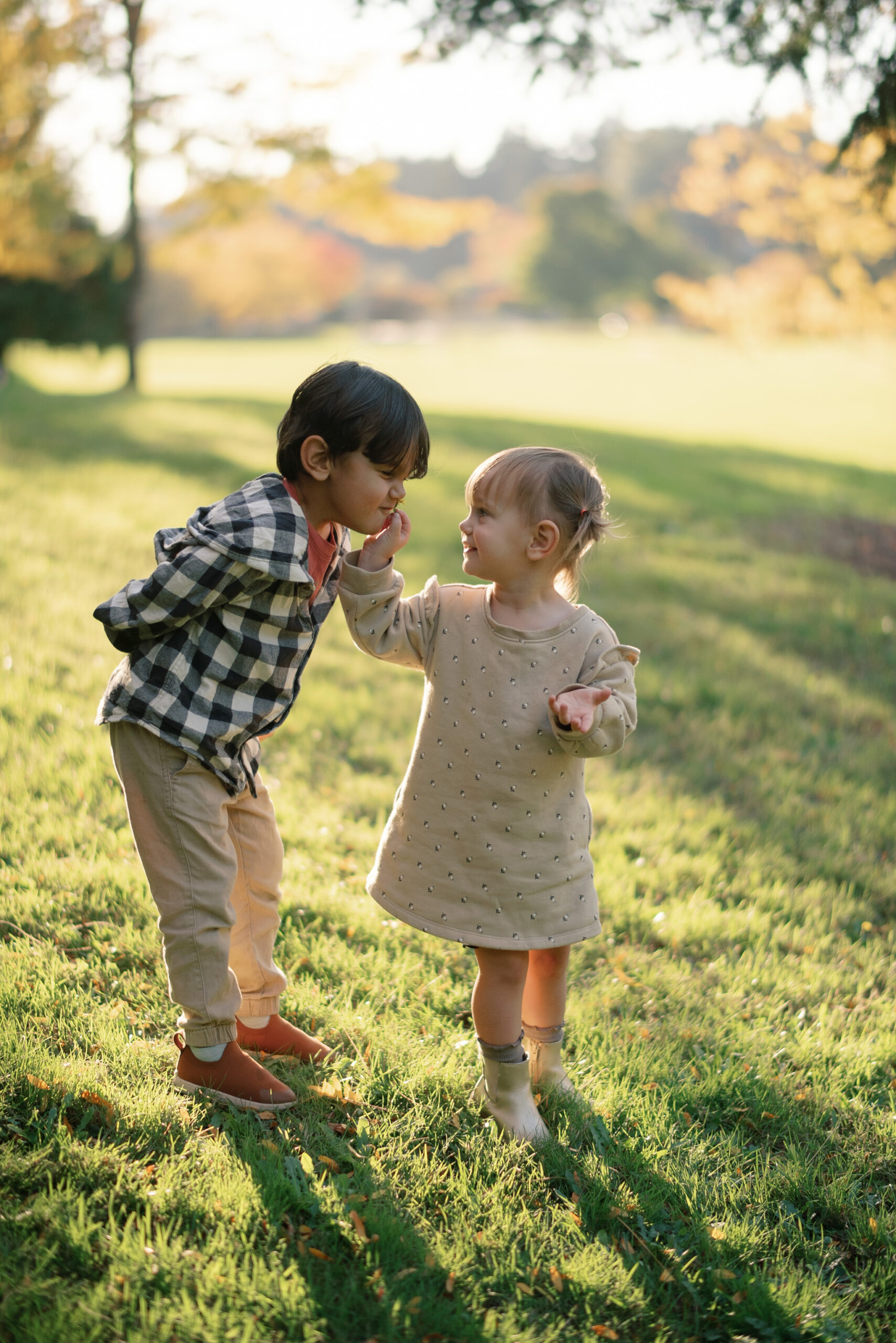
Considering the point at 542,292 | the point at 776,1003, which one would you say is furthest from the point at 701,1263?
the point at 542,292

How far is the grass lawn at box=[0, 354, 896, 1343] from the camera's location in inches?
80.3

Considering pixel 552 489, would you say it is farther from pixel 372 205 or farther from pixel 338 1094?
pixel 372 205

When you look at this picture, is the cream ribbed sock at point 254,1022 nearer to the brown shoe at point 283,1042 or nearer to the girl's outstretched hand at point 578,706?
the brown shoe at point 283,1042

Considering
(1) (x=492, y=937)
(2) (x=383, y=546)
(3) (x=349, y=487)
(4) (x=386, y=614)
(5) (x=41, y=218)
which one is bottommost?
(1) (x=492, y=937)

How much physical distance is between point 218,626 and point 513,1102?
1.31 meters

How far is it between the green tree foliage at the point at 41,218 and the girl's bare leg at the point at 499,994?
16144 millimetres

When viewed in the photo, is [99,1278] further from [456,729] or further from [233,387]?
[233,387]

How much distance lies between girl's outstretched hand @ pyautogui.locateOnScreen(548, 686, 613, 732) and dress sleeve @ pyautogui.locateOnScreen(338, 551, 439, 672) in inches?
15.0

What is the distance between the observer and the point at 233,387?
74.2 ft

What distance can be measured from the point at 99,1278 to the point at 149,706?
110 cm

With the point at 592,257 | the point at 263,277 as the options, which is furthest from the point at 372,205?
the point at 592,257

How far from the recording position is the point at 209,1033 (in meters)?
2.47

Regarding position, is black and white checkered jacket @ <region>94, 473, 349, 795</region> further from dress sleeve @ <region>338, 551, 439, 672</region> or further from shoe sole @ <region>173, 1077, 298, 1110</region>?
shoe sole @ <region>173, 1077, 298, 1110</region>

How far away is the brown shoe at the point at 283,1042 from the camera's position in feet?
8.94
